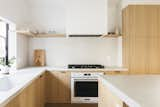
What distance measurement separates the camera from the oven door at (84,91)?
13.6ft

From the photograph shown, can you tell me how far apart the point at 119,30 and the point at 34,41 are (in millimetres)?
1971

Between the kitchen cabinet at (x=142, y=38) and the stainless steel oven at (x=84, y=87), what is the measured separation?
78 centimetres

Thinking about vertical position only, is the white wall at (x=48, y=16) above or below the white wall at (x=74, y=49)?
above

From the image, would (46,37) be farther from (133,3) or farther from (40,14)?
(133,3)

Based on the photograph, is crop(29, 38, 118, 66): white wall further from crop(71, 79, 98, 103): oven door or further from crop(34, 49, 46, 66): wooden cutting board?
crop(71, 79, 98, 103): oven door

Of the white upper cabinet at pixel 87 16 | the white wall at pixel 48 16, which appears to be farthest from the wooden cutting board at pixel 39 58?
the white upper cabinet at pixel 87 16

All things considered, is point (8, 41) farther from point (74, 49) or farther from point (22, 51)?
point (74, 49)

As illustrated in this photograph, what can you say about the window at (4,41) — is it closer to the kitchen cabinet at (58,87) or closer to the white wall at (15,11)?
the white wall at (15,11)

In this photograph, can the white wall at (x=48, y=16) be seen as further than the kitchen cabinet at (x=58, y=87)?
Yes

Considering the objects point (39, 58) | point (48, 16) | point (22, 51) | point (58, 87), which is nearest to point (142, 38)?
point (58, 87)

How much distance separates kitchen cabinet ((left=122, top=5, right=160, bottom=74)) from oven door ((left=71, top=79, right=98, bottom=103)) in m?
0.82

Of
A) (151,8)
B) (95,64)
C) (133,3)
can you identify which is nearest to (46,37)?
(95,64)

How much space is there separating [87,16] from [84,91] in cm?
153

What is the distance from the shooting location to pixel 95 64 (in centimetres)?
488
